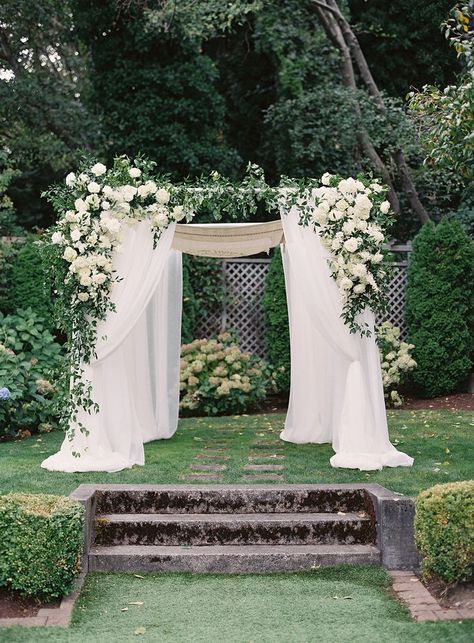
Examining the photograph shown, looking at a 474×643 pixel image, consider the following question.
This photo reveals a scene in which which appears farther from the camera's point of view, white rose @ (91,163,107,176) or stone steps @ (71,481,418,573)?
white rose @ (91,163,107,176)

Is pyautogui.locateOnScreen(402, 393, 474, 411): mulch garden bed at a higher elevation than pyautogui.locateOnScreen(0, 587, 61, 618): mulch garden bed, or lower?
higher

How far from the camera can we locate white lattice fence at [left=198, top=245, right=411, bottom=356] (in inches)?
505

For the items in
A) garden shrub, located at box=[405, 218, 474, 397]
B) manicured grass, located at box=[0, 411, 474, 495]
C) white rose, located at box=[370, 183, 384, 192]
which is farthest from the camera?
garden shrub, located at box=[405, 218, 474, 397]

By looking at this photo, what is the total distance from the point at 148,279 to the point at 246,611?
11.1 feet

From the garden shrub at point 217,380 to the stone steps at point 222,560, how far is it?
5.60 m

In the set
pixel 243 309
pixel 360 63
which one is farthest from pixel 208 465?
pixel 360 63

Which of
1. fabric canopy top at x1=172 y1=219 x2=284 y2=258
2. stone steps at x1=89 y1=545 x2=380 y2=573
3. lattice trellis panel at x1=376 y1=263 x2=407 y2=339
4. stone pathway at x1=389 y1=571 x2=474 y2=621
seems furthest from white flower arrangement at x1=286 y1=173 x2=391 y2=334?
lattice trellis panel at x1=376 y1=263 x2=407 y2=339

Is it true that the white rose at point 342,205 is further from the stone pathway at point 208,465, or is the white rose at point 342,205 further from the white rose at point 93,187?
the stone pathway at point 208,465

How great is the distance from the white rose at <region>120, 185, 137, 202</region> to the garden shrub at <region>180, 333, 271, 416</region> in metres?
4.43

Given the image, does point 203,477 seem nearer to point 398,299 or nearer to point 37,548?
point 37,548

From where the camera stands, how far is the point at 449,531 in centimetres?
464

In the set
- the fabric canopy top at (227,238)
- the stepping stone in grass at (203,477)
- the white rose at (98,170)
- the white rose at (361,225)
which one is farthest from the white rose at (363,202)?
the stepping stone in grass at (203,477)

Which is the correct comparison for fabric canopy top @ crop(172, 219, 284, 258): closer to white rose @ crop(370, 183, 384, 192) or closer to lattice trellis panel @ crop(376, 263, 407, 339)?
white rose @ crop(370, 183, 384, 192)

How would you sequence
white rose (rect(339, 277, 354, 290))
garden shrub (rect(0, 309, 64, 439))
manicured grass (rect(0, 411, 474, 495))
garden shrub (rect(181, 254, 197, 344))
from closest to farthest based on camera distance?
1. manicured grass (rect(0, 411, 474, 495))
2. white rose (rect(339, 277, 354, 290))
3. garden shrub (rect(0, 309, 64, 439))
4. garden shrub (rect(181, 254, 197, 344))
